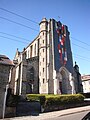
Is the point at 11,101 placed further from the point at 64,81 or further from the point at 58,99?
the point at 64,81

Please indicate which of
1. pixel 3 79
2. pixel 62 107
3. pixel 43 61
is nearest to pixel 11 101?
pixel 3 79

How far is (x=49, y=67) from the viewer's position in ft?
117

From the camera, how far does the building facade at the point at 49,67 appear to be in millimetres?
33469

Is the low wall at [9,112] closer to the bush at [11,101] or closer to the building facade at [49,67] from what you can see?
the bush at [11,101]

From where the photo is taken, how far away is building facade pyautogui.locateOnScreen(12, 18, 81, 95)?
3347cm

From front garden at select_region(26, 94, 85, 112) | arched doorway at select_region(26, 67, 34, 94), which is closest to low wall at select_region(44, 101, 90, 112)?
front garden at select_region(26, 94, 85, 112)

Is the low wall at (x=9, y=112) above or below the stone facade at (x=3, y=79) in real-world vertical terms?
below

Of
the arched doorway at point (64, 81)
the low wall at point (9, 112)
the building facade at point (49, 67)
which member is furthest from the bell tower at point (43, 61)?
the low wall at point (9, 112)

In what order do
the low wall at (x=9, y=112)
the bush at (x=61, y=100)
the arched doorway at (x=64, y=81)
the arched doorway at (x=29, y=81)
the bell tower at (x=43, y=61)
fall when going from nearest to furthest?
the low wall at (x=9, y=112), the bush at (x=61, y=100), the bell tower at (x=43, y=61), the arched doorway at (x=29, y=81), the arched doorway at (x=64, y=81)

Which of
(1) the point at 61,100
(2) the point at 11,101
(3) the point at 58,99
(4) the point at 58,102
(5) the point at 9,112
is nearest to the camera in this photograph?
(5) the point at 9,112

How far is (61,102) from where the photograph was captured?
2034cm

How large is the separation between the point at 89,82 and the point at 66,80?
2023 centimetres

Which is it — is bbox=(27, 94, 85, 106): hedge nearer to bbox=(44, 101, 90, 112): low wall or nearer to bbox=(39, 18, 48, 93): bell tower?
bbox=(44, 101, 90, 112): low wall

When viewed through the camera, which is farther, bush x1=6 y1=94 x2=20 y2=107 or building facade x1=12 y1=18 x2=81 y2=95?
building facade x1=12 y1=18 x2=81 y2=95
